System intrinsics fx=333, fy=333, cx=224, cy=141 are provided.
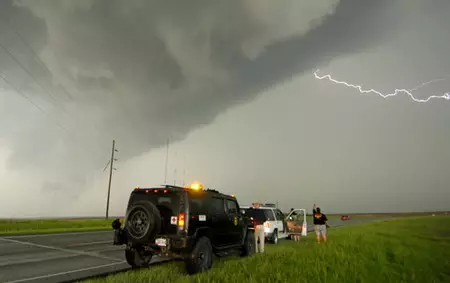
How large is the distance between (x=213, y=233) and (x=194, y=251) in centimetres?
120

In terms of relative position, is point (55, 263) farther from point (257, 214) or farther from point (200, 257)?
point (257, 214)

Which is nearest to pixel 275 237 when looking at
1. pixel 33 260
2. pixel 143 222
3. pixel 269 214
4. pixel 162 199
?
pixel 269 214

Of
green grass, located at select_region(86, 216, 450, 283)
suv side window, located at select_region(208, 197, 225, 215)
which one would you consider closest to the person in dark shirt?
green grass, located at select_region(86, 216, 450, 283)

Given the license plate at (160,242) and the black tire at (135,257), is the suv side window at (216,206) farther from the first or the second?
the black tire at (135,257)

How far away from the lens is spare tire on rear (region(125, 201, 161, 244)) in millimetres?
8320

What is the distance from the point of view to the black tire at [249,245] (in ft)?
38.9

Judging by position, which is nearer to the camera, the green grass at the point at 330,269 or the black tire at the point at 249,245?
the green grass at the point at 330,269

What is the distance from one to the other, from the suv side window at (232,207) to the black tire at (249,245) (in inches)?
49.1

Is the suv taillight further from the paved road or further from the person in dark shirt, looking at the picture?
the person in dark shirt

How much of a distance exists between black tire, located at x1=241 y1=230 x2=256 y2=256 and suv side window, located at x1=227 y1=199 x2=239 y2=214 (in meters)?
1.25

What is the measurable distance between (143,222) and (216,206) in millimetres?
2430

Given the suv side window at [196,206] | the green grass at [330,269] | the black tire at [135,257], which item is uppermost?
the suv side window at [196,206]

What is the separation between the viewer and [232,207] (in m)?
11.3

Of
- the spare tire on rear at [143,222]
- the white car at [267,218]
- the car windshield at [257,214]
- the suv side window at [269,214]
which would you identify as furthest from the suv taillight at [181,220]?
the suv side window at [269,214]
